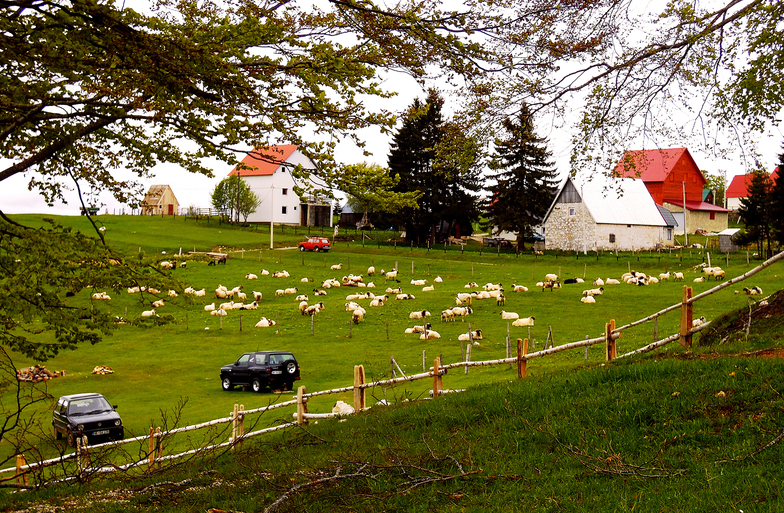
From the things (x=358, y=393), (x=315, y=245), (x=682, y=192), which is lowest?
(x=358, y=393)

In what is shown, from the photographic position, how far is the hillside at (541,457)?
642 cm

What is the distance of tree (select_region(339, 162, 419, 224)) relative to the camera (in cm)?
1042

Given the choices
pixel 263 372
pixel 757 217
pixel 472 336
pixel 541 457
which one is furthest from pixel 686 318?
pixel 757 217

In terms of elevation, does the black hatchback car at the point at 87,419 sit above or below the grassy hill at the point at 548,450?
below

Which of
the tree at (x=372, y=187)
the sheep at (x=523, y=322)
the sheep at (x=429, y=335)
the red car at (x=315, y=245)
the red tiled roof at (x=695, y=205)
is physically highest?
Result: the red tiled roof at (x=695, y=205)

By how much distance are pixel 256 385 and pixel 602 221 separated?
1850 inches

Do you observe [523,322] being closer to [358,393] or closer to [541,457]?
[358,393]

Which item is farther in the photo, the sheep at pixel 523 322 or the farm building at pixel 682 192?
the farm building at pixel 682 192

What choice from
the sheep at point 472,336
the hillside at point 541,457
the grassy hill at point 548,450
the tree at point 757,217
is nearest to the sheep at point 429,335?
the sheep at point 472,336

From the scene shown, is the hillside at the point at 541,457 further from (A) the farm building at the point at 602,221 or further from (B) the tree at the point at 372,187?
(A) the farm building at the point at 602,221

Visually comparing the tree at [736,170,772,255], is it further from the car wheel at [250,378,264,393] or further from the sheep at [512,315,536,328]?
the car wheel at [250,378,264,393]

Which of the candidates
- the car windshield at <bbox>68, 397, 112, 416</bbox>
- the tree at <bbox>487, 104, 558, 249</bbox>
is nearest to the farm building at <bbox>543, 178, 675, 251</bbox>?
the tree at <bbox>487, 104, 558, 249</bbox>

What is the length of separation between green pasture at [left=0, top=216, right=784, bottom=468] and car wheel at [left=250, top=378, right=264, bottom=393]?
0.46 meters

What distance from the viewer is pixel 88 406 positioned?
63.5 feet
